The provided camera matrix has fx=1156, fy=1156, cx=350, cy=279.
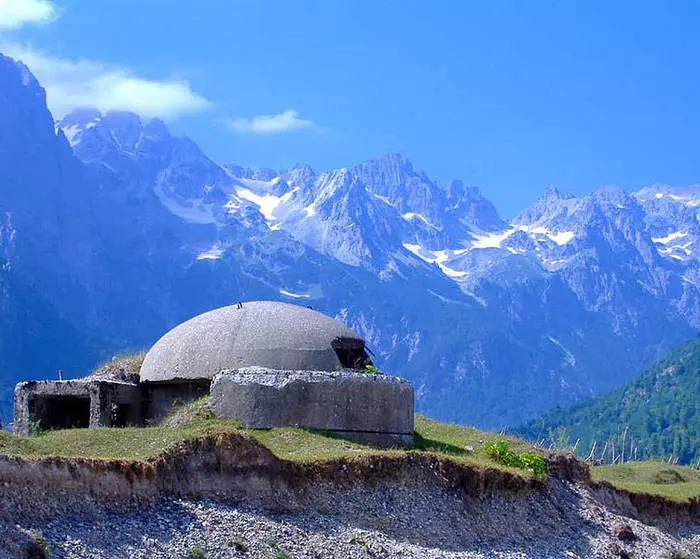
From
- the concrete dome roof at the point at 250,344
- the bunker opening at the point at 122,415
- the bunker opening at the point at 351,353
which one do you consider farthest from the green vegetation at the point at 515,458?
the bunker opening at the point at 122,415

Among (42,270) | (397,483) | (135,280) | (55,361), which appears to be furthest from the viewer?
(135,280)

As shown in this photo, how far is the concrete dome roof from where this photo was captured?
30.7m

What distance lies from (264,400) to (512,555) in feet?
23.1

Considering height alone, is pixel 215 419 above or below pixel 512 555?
above

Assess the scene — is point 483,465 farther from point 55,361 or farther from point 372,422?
point 55,361

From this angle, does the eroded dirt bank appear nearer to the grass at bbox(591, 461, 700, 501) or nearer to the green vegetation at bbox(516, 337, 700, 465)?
the grass at bbox(591, 461, 700, 501)

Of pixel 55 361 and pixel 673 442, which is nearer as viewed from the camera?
pixel 673 442

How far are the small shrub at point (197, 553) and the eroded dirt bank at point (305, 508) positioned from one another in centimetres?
9

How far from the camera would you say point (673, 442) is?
119 metres

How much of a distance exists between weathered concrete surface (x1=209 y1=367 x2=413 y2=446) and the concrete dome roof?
4.66ft

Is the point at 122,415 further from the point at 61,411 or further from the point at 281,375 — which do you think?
the point at 281,375

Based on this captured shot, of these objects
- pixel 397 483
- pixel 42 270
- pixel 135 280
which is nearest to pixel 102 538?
pixel 397 483

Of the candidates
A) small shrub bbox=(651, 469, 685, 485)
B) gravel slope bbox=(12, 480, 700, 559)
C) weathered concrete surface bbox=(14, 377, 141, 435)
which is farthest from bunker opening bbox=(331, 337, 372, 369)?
small shrub bbox=(651, 469, 685, 485)

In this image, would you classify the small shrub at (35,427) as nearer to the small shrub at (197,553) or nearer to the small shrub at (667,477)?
the small shrub at (197,553)
